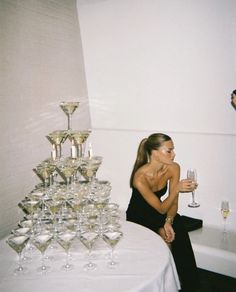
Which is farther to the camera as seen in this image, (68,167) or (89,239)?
(68,167)

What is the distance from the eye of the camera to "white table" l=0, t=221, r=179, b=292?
1.59 m

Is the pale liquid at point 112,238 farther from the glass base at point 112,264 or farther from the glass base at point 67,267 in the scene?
the glass base at point 67,267

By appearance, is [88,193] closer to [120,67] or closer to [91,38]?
[120,67]

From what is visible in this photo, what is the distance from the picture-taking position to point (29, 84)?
11.4ft

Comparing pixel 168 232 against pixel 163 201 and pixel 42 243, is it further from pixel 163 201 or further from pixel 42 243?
pixel 42 243

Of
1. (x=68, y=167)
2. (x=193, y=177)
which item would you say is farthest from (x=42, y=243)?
(x=193, y=177)

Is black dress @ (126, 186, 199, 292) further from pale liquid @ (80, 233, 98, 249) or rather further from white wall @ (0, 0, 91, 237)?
white wall @ (0, 0, 91, 237)

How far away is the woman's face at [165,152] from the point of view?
2902mm

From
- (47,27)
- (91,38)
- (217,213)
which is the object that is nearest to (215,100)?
(217,213)

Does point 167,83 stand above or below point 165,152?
above

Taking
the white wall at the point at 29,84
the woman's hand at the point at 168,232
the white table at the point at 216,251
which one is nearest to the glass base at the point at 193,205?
the white table at the point at 216,251

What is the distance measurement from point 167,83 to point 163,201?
5.19 feet

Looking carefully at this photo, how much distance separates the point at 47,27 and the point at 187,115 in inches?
76.6

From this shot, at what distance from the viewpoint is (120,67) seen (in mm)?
4105
